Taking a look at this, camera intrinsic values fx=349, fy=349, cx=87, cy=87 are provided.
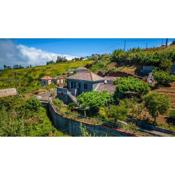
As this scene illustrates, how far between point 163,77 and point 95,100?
7.42ft

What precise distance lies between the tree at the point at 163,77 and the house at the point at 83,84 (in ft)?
4.73

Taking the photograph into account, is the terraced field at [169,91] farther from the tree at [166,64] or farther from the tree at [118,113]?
the tree at [118,113]

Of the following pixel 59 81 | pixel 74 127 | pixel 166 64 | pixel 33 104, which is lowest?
pixel 74 127

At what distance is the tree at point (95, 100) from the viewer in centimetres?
1098

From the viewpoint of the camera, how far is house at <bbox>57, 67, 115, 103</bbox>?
37.8 ft

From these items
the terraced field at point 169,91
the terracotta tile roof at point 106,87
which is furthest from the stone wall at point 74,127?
the terraced field at point 169,91

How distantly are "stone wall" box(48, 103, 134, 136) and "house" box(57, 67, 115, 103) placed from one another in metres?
0.77

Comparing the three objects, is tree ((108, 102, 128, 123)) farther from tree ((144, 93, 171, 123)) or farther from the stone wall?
tree ((144, 93, 171, 123))

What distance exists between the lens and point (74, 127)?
1064cm

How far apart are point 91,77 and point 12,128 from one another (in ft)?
10.6

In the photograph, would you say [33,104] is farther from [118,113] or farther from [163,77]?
[163,77]

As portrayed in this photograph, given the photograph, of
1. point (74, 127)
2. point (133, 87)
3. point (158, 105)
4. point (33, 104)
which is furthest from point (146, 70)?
point (33, 104)

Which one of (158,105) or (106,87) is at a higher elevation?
(106,87)
